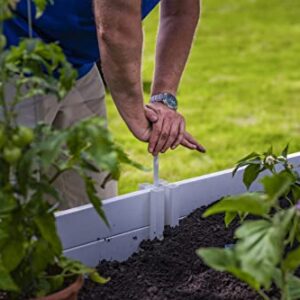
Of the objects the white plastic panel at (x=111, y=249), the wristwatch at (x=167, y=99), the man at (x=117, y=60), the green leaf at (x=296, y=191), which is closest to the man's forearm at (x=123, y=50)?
the man at (x=117, y=60)

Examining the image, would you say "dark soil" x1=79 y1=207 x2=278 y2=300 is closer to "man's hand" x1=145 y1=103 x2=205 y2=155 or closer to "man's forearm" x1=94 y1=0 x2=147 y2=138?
"man's hand" x1=145 y1=103 x2=205 y2=155

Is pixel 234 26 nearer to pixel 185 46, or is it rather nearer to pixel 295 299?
pixel 185 46

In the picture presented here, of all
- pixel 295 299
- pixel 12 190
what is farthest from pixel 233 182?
pixel 12 190

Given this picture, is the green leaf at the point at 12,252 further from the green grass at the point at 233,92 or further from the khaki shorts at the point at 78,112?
the green grass at the point at 233,92

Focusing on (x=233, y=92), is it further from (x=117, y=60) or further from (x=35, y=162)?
(x=35, y=162)

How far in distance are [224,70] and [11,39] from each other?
4178mm

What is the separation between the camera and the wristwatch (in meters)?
2.62

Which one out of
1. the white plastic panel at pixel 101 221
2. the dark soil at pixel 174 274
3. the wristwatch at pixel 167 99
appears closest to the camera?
the dark soil at pixel 174 274

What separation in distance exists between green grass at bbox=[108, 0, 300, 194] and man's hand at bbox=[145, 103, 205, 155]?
1.08 meters

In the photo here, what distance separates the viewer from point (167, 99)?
104 inches

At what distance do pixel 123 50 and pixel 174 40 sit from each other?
458mm

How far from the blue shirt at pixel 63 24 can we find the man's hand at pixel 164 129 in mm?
273

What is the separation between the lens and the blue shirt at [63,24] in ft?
8.21

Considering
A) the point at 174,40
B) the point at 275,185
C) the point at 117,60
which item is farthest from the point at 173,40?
the point at 275,185
